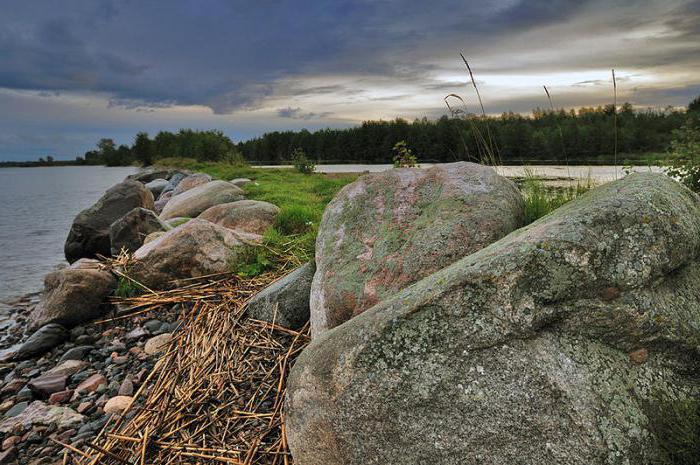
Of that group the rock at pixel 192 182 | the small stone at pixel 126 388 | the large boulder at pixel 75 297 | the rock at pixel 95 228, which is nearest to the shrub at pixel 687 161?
the small stone at pixel 126 388

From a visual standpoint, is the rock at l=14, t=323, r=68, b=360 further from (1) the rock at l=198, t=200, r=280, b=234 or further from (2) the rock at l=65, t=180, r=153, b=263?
(2) the rock at l=65, t=180, r=153, b=263

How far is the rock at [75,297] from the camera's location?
21.2ft

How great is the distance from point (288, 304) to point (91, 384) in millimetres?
2290

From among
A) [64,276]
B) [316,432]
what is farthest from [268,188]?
[316,432]

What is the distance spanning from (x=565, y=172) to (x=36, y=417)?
6.93 metres

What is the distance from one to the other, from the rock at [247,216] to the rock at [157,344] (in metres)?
4.05

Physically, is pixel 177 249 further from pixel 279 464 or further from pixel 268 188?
pixel 268 188

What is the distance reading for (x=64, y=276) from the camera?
6.71 meters

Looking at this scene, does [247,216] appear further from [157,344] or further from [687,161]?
[687,161]

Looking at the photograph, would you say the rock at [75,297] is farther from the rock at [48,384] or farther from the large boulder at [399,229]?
the large boulder at [399,229]

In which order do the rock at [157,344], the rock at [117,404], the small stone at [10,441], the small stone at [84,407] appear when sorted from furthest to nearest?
the rock at [157,344], the small stone at [84,407], the rock at [117,404], the small stone at [10,441]

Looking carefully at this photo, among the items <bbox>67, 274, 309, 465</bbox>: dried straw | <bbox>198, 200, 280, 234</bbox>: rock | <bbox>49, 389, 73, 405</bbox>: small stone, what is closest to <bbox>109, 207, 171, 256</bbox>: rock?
<bbox>198, 200, 280, 234</bbox>: rock

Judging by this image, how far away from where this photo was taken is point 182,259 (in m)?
6.53

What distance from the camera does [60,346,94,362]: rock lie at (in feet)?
18.6
